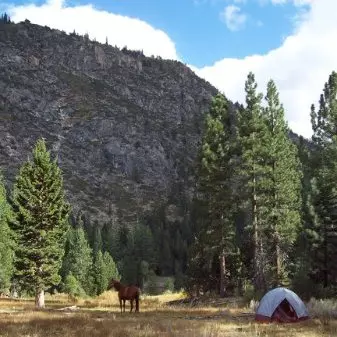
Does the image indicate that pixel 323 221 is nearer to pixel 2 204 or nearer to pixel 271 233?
pixel 271 233

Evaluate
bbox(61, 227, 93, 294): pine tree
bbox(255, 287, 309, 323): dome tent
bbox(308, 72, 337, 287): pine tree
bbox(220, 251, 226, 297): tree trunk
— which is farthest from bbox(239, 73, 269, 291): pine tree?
bbox(61, 227, 93, 294): pine tree

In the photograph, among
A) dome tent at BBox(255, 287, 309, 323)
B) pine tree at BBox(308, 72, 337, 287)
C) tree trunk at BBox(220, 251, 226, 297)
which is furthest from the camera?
pine tree at BBox(308, 72, 337, 287)

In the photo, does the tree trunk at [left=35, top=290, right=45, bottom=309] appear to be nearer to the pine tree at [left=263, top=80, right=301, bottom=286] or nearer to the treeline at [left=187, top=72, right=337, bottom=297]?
the treeline at [left=187, top=72, right=337, bottom=297]

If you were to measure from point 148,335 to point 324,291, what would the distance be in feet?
85.8

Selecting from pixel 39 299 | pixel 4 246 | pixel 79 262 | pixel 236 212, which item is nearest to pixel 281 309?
pixel 236 212

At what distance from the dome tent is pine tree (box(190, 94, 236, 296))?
1551cm

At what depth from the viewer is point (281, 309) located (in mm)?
26234

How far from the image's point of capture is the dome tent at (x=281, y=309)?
25438 millimetres

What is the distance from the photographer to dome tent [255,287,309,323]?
83.5ft

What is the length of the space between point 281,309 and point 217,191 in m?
17.8

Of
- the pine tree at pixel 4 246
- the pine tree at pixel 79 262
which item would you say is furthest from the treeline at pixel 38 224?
the pine tree at pixel 79 262

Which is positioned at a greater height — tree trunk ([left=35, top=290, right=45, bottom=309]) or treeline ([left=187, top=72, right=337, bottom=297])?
treeline ([left=187, top=72, right=337, bottom=297])

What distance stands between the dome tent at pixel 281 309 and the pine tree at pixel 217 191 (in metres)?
15.5

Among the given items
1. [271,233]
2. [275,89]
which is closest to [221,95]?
[275,89]
